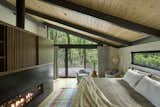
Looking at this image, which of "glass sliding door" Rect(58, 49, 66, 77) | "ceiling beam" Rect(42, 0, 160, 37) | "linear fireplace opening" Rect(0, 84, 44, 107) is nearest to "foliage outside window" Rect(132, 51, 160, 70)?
"ceiling beam" Rect(42, 0, 160, 37)

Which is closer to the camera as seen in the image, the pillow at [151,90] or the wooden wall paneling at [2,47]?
the pillow at [151,90]

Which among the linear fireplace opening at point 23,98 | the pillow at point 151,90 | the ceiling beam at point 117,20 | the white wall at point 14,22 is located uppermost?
the white wall at point 14,22

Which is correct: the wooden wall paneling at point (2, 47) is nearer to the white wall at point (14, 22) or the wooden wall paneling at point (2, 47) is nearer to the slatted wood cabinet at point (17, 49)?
the slatted wood cabinet at point (17, 49)

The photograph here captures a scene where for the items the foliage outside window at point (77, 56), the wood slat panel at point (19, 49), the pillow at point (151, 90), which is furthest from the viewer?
the foliage outside window at point (77, 56)

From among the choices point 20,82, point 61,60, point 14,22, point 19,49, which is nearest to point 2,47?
point 19,49

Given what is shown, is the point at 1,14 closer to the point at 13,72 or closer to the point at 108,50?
the point at 13,72

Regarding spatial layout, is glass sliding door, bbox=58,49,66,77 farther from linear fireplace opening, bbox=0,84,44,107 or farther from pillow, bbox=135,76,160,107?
pillow, bbox=135,76,160,107

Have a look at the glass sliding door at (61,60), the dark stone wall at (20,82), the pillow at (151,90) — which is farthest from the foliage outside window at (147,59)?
the glass sliding door at (61,60)

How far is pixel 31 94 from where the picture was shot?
15.8 feet

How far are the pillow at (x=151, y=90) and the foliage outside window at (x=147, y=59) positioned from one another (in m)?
1.33

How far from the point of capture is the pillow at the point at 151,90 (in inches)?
121

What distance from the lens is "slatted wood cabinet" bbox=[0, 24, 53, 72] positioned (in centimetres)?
323

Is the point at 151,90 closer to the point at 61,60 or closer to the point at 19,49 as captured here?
the point at 19,49

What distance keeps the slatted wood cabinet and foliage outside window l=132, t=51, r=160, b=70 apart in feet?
9.96
